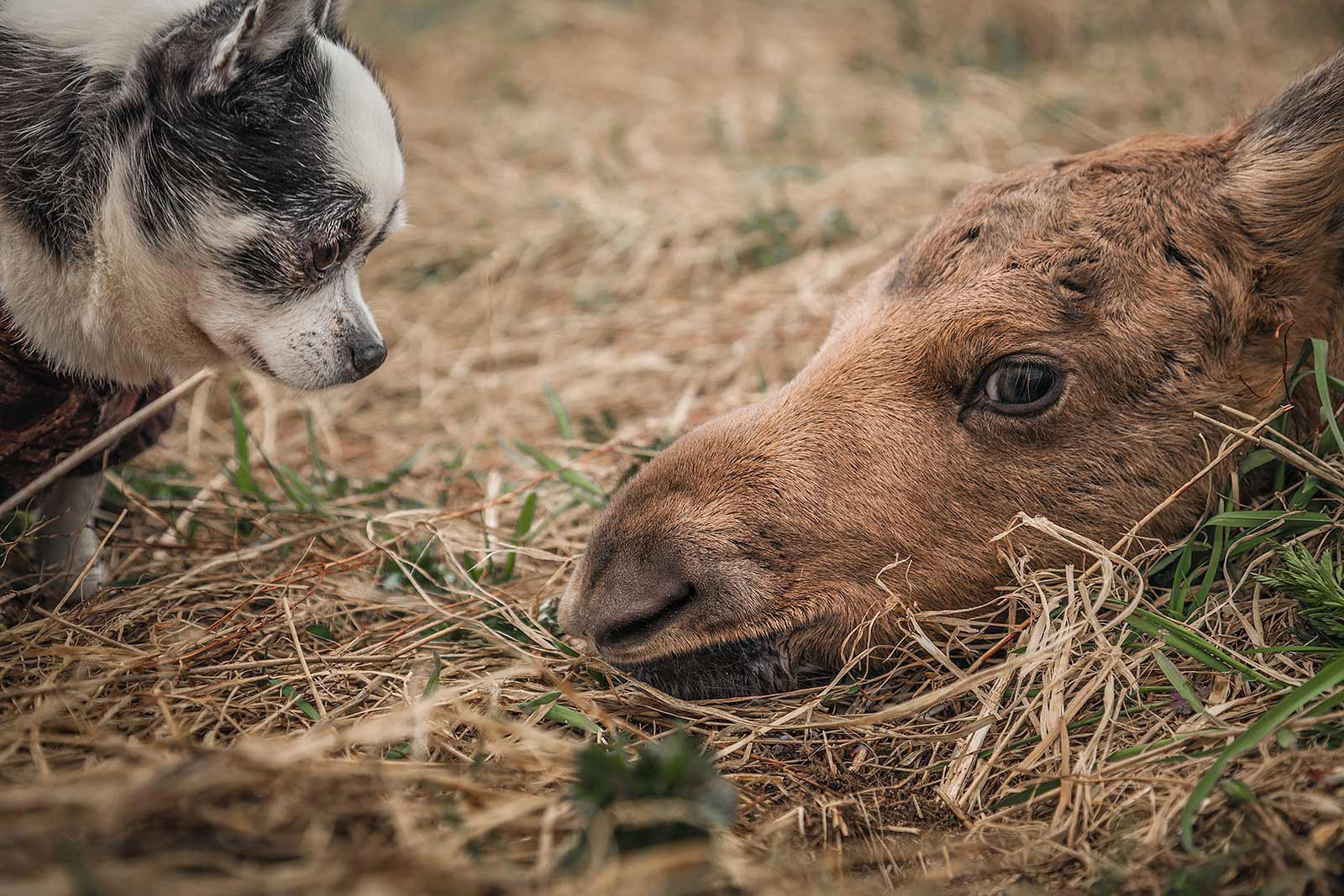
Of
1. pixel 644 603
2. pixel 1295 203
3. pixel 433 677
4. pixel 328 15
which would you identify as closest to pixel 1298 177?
pixel 1295 203

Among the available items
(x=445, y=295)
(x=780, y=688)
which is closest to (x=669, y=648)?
(x=780, y=688)

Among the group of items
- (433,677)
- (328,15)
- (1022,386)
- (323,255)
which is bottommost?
(433,677)

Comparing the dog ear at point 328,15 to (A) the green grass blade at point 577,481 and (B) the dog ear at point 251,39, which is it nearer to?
(B) the dog ear at point 251,39

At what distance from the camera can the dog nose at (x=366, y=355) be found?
2.88 metres

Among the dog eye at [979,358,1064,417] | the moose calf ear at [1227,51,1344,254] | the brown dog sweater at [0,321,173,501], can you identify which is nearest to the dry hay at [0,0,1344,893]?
the brown dog sweater at [0,321,173,501]

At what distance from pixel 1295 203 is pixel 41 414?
3.28 meters

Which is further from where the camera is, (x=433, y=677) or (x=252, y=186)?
(x=252, y=186)

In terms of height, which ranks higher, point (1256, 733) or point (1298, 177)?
point (1298, 177)

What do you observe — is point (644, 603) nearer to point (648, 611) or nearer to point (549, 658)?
point (648, 611)

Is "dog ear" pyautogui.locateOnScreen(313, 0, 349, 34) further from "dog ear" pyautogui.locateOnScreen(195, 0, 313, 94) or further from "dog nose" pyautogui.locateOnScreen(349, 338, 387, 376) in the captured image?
"dog nose" pyautogui.locateOnScreen(349, 338, 387, 376)

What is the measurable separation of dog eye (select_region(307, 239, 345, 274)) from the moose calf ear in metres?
2.40

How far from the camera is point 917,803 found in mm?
2193

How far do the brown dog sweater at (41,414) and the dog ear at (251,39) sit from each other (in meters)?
0.81

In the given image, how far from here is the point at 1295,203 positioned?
2.58 m
